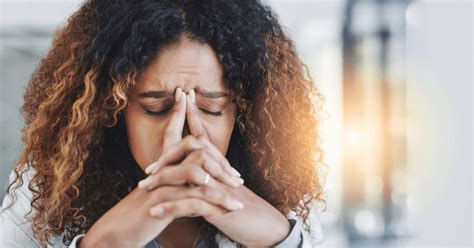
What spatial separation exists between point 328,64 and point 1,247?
13.8 ft

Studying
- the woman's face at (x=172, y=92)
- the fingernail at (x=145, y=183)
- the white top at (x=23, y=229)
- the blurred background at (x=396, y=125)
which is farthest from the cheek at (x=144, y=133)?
the blurred background at (x=396, y=125)

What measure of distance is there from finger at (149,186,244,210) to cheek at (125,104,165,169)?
12 centimetres

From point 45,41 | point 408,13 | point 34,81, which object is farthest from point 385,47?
point 34,81

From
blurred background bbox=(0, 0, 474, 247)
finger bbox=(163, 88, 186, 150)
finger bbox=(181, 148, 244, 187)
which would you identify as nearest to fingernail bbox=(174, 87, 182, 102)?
finger bbox=(163, 88, 186, 150)

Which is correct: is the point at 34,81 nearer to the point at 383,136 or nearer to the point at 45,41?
the point at 383,136

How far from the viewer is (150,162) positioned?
1.30m

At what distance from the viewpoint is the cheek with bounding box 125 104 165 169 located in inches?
49.7

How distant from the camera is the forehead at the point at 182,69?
1.24 metres

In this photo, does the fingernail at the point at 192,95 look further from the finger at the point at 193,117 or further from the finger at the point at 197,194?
the finger at the point at 197,194

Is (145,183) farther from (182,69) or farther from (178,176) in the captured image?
(182,69)

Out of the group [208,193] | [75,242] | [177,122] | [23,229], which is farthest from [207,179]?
A: [23,229]

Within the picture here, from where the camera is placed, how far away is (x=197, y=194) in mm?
1182

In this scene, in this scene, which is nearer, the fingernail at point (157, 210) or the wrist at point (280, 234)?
the fingernail at point (157, 210)

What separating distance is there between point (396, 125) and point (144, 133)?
3510 mm
